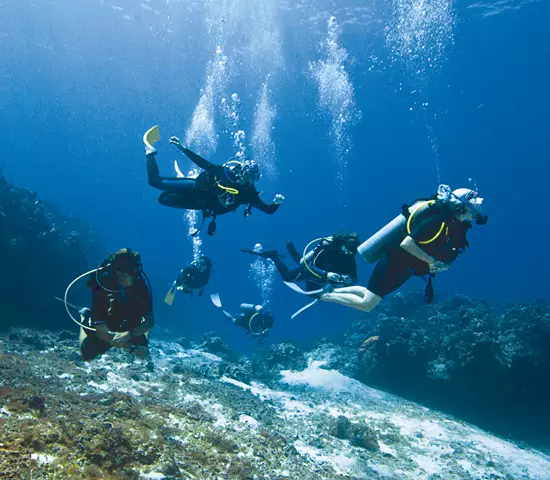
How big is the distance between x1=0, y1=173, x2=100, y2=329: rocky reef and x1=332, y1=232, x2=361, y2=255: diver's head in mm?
12510

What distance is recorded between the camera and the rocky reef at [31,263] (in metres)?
13.5

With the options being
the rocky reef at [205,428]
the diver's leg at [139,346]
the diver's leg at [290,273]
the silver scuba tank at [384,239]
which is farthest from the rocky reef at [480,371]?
the diver's leg at [139,346]

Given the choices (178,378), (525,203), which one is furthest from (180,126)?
(525,203)

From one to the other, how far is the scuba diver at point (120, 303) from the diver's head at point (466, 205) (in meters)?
4.99

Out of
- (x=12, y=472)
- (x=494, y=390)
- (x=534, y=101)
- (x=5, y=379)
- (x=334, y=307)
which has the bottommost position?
(x=12, y=472)

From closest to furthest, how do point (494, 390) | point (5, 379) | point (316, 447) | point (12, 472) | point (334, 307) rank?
point (12, 472) < point (5, 379) < point (316, 447) < point (494, 390) < point (334, 307)

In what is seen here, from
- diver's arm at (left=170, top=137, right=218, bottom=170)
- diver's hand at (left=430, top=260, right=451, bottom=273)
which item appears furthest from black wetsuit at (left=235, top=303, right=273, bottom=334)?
diver's hand at (left=430, top=260, right=451, bottom=273)

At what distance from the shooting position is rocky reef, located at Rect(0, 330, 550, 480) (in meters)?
4.36

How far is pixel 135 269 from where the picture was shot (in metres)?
5.71

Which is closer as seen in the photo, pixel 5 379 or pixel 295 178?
pixel 5 379

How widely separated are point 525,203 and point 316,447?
111 metres

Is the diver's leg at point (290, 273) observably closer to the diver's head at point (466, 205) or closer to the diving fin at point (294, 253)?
the diving fin at point (294, 253)

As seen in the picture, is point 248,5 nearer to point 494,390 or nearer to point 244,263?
point 494,390

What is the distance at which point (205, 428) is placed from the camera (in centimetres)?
658
